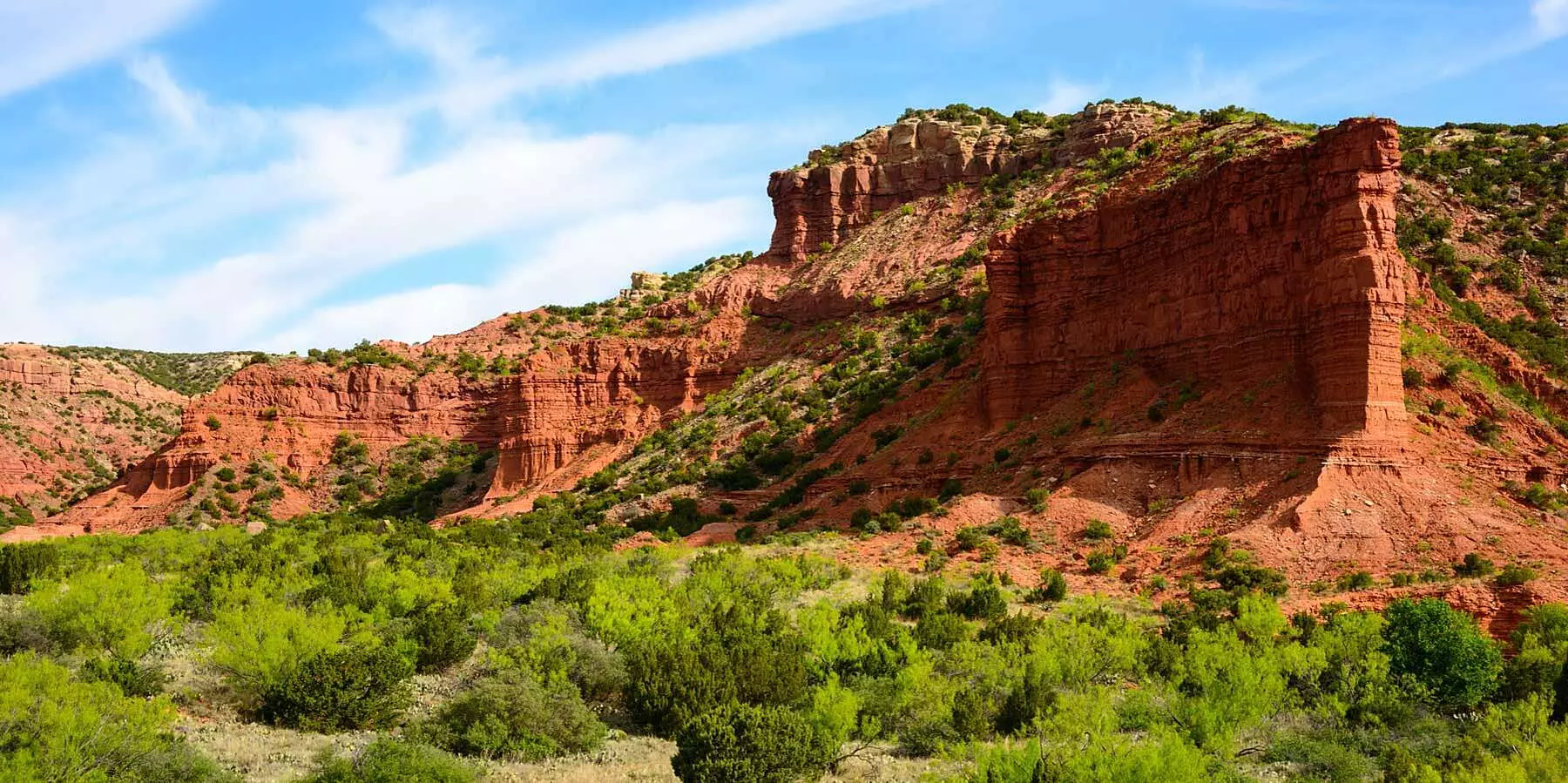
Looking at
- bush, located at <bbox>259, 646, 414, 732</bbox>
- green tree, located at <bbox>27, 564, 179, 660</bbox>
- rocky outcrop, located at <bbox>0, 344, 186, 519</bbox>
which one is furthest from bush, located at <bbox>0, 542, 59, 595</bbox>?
rocky outcrop, located at <bbox>0, 344, 186, 519</bbox>

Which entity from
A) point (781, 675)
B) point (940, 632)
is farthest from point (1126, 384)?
point (781, 675)

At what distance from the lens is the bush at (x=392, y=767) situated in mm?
15625

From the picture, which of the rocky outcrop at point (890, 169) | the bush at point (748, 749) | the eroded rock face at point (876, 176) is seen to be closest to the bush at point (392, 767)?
the bush at point (748, 749)

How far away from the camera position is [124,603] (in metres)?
25.3

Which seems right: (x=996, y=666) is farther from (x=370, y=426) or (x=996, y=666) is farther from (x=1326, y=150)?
(x=370, y=426)

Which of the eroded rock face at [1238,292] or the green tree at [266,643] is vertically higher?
the eroded rock face at [1238,292]

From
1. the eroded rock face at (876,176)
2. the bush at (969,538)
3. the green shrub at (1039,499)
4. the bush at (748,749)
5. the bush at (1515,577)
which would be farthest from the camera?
the eroded rock face at (876,176)

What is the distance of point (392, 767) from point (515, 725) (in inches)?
149

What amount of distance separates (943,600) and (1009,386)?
15.5m

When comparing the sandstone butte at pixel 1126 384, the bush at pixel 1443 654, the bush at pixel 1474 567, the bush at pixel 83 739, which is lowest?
the bush at pixel 1443 654

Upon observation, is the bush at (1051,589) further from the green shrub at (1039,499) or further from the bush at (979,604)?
the green shrub at (1039,499)

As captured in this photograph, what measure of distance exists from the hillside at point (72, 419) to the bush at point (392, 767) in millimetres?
66244

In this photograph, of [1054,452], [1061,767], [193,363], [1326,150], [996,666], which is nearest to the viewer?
[1061,767]

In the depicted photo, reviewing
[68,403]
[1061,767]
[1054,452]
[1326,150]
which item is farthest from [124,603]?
[68,403]
